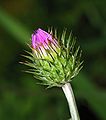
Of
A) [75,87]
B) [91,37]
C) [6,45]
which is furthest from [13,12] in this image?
[75,87]

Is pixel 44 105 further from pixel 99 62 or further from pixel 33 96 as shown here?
pixel 99 62

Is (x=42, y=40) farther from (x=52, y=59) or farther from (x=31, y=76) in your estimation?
(x=31, y=76)

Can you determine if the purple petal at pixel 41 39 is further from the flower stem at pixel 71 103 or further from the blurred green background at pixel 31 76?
the blurred green background at pixel 31 76

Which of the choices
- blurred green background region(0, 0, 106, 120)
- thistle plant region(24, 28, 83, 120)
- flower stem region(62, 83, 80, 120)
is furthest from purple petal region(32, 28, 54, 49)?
blurred green background region(0, 0, 106, 120)

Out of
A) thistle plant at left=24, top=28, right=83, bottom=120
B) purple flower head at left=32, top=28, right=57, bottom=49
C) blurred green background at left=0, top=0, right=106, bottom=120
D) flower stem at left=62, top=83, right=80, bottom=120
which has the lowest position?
flower stem at left=62, top=83, right=80, bottom=120

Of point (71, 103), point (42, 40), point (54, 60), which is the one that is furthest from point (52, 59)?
point (71, 103)

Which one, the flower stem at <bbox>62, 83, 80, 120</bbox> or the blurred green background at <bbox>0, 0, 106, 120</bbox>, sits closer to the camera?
the flower stem at <bbox>62, 83, 80, 120</bbox>

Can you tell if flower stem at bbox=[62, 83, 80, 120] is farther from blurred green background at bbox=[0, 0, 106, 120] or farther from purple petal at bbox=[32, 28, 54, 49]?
blurred green background at bbox=[0, 0, 106, 120]
